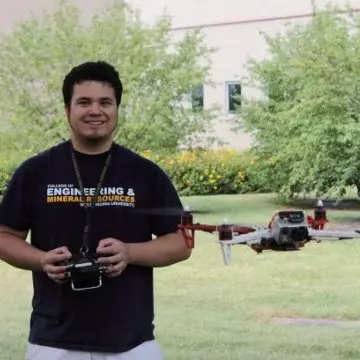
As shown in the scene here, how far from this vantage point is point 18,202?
307 cm

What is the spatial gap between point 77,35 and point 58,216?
1420 centimetres

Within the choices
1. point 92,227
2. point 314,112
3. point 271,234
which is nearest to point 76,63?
point 314,112

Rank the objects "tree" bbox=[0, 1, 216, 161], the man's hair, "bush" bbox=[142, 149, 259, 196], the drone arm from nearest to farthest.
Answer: the man's hair
the drone arm
"tree" bbox=[0, 1, 216, 161]
"bush" bbox=[142, 149, 259, 196]

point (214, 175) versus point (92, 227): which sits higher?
point (214, 175)

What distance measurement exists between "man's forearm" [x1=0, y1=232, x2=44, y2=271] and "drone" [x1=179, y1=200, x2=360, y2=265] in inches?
19.8

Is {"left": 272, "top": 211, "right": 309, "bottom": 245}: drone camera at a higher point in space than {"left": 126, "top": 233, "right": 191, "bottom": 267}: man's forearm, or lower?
higher

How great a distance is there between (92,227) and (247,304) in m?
6.06

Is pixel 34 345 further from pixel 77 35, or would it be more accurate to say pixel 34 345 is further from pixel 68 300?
pixel 77 35

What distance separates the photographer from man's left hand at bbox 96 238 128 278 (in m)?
2.87

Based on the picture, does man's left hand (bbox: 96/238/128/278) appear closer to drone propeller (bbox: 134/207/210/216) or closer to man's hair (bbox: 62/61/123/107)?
drone propeller (bbox: 134/207/210/216)

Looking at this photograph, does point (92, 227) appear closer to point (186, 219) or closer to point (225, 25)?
point (186, 219)

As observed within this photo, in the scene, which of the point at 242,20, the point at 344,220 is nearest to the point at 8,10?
the point at 242,20

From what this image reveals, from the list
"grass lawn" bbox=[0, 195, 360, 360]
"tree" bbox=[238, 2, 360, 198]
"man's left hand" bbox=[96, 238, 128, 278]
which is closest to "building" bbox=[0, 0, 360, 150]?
"tree" bbox=[238, 2, 360, 198]

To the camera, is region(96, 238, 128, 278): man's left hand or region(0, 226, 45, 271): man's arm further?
region(0, 226, 45, 271): man's arm
